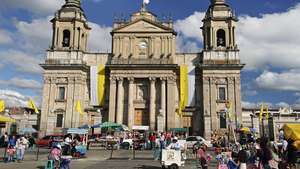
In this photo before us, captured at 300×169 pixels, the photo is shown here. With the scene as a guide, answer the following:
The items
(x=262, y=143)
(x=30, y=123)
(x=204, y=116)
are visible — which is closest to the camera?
(x=262, y=143)

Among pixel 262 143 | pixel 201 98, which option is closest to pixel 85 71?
pixel 201 98

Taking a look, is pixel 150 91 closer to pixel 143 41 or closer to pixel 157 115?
pixel 157 115

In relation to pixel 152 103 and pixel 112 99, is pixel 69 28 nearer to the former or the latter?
pixel 112 99

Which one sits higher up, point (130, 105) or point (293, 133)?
point (130, 105)

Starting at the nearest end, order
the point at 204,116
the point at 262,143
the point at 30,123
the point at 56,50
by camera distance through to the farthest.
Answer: the point at 262,143, the point at 204,116, the point at 56,50, the point at 30,123

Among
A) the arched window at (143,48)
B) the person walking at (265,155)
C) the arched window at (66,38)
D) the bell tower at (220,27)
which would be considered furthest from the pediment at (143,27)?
the person walking at (265,155)

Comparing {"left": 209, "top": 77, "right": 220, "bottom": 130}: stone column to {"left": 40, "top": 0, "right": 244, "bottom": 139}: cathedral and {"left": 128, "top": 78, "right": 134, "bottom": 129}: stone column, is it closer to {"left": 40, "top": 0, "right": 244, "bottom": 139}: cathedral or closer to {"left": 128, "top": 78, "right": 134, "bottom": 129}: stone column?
{"left": 40, "top": 0, "right": 244, "bottom": 139}: cathedral

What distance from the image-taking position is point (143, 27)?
4856 centimetres

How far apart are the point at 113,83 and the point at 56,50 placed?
9.94 meters

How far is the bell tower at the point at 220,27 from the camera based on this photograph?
47.6m

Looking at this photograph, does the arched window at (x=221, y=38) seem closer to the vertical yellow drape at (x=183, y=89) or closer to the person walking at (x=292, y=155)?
the vertical yellow drape at (x=183, y=89)

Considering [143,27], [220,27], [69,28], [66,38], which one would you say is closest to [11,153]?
[69,28]

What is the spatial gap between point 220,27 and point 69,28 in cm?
2247

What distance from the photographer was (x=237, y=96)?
45594 millimetres
